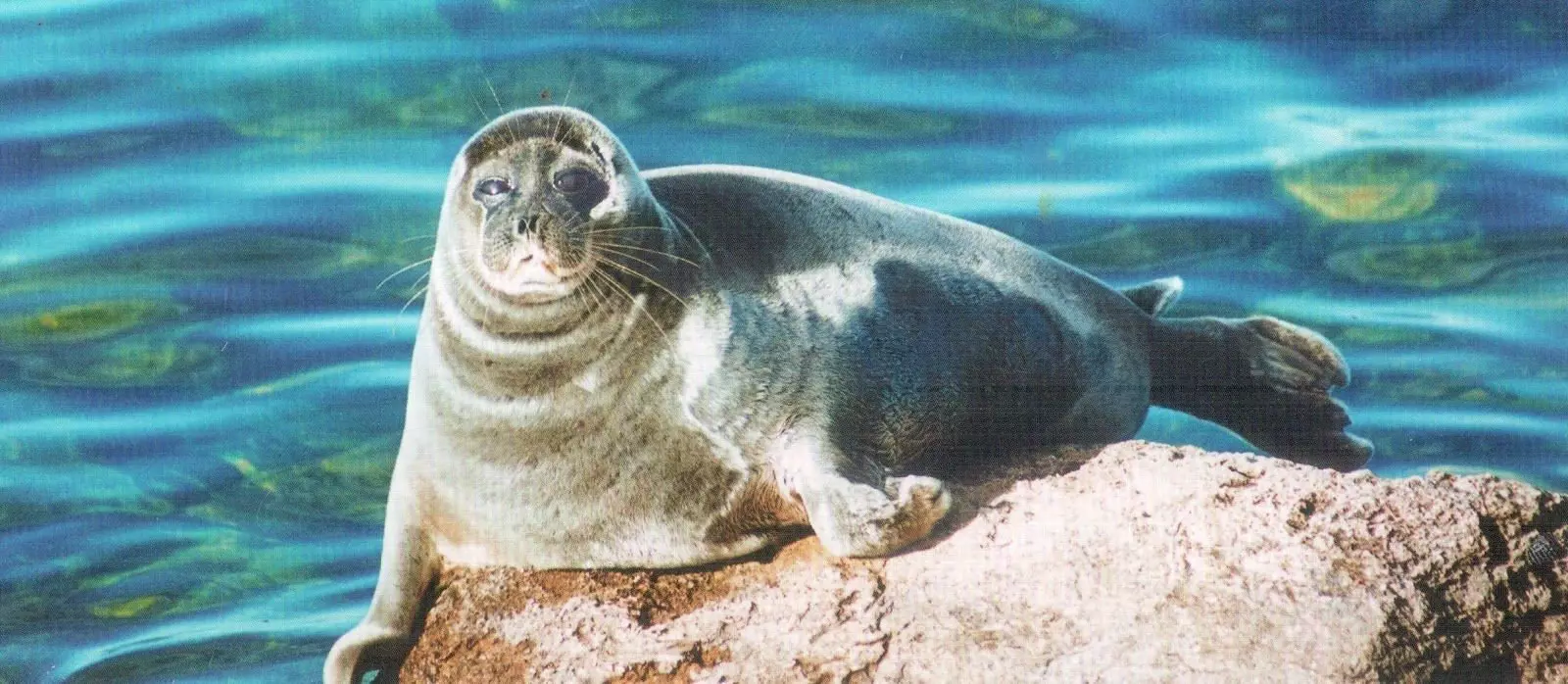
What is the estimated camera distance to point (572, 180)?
437 cm

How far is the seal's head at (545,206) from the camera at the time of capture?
4.30 metres

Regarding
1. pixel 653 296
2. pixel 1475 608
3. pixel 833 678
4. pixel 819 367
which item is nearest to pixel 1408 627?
pixel 1475 608

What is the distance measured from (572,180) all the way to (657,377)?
0.51m

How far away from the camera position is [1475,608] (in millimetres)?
3982

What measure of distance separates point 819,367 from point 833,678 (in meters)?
0.92

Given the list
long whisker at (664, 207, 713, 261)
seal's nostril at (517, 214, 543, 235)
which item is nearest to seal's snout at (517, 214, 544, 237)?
seal's nostril at (517, 214, 543, 235)

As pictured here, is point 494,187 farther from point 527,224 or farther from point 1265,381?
point 1265,381

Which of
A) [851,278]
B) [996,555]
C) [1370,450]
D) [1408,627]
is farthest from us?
[1370,450]

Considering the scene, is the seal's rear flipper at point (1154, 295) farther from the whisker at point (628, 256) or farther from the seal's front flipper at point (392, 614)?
the seal's front flipper at point (392, 614)

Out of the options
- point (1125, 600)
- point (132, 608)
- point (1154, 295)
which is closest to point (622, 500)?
point (1125, 600)

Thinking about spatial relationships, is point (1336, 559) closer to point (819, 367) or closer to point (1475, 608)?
point (1475, 608)

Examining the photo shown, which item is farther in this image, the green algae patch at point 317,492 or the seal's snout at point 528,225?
the green algae patch at point 317,492

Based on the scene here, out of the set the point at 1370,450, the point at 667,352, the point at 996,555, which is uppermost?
the point at 667,352

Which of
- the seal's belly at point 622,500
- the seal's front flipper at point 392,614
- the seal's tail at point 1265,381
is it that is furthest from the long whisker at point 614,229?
the seal's tail at point 1265,381
